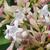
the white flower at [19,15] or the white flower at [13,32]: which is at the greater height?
the white flower at [19,15]

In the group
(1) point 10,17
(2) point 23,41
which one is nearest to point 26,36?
(2) point 23,41

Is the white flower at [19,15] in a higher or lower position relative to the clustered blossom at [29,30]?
higher

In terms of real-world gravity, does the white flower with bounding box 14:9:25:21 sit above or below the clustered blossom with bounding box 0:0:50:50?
above

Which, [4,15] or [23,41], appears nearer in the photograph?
[23,41]

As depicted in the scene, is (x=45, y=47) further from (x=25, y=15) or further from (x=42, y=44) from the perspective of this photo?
(x=25, y=15)

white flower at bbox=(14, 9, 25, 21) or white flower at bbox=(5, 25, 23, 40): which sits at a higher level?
white flower at bbox=(14, 9, 25, 21)

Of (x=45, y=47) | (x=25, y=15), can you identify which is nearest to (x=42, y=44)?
(x=45, y=47)

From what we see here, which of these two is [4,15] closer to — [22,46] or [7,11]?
[7,11]

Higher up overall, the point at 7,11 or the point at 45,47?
the point at 7,11

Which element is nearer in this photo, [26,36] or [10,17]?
[26,36]
